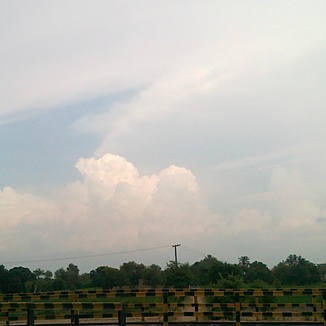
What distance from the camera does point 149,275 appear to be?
181 feet

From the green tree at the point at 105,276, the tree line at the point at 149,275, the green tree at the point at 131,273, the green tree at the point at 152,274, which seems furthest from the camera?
the green tree at the point at 152,274

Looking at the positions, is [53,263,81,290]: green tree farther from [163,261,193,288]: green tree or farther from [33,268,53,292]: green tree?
[163,261,193,288]: green tree

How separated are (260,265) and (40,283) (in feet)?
81.8

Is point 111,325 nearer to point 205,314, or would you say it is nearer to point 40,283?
point 205,314

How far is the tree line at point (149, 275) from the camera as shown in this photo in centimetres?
3831

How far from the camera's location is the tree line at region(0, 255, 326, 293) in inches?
1508

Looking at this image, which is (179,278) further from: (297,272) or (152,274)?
(152,274)

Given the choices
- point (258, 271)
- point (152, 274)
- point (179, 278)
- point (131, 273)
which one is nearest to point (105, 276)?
point (131, 273)

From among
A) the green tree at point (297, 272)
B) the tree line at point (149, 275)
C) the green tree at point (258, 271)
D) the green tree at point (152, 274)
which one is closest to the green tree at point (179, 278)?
the tree line at point (149, 275)

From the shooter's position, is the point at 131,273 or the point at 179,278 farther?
the point at 131,273

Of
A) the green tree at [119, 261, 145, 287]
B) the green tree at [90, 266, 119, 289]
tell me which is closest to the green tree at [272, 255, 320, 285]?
the green tree at [119, 261, 145, 287]

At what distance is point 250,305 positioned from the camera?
18.2 metres

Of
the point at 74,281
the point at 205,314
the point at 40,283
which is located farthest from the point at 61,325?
the point at 74,281

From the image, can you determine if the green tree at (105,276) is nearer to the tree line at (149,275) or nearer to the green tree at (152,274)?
the tree line at (149,275)
